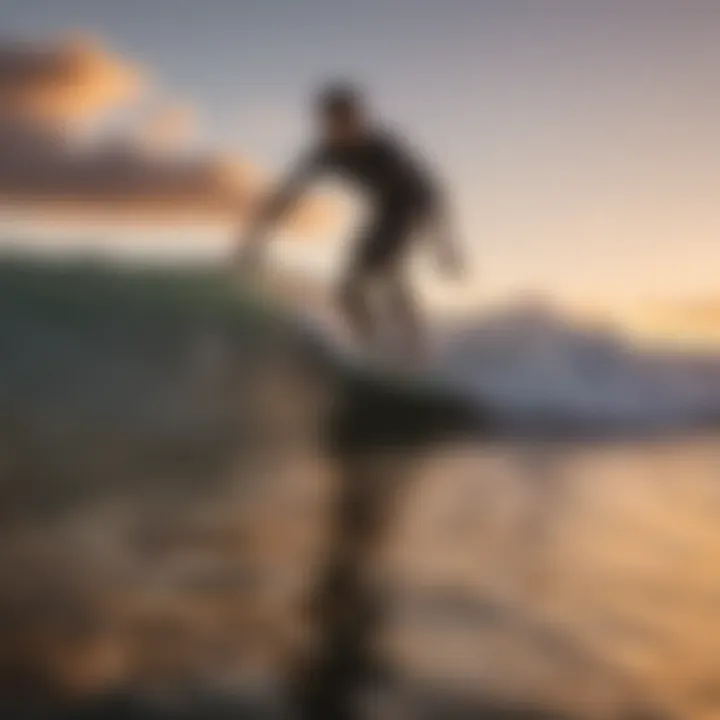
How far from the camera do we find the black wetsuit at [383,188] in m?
1.10

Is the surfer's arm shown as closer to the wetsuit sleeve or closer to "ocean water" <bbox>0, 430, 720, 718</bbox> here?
the wetsuit sleeve

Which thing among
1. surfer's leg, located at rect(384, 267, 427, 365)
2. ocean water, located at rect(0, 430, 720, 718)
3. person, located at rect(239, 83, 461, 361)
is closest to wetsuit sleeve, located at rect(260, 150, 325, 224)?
person, located at rect(239, 83, 461, 361)

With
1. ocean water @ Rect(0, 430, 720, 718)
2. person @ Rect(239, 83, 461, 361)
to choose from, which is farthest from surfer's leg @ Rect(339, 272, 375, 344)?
ocean water @ Rect(0, 430, 720, 718)

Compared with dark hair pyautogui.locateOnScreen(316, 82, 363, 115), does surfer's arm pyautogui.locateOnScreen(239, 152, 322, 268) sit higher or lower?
lower

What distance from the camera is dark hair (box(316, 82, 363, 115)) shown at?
1101 mm

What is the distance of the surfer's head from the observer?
3.60ft

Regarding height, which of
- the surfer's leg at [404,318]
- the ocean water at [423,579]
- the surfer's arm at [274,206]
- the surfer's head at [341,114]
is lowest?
the ocean water at [423,579]

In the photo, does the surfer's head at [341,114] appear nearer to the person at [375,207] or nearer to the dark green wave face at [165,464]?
the person at [375,207]

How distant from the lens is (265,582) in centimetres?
104

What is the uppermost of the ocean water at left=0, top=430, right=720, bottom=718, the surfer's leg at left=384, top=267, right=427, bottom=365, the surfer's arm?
the surfer's arm

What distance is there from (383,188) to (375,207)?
0.02 metres

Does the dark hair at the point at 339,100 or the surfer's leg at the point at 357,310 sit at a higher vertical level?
the dark hair at the point at 339,100

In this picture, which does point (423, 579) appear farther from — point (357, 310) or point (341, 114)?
point (341, 114)

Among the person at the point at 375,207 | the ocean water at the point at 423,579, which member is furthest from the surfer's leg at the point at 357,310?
the ocean water at the point at 423,579
